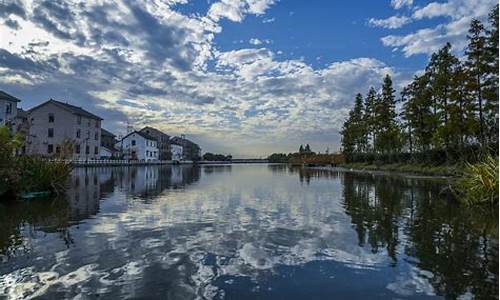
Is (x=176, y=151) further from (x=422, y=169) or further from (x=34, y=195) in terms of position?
(x=34, y=195)

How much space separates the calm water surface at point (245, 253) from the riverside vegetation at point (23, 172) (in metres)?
1.35

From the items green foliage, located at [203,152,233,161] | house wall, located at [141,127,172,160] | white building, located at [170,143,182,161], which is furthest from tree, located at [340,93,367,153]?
green foliage, located at [203,152,233,161]

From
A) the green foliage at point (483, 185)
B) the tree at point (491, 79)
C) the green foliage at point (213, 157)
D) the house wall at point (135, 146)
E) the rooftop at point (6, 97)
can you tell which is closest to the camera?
the green foliage at point (483, 185)

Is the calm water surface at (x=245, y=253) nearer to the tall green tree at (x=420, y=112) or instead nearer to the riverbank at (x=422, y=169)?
the riverbank at (x=422, y=169)

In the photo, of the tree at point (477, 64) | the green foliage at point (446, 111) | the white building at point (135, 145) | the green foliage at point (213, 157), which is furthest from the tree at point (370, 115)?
the green foliage at point (213, 157)

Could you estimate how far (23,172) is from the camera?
A: 13984 mm

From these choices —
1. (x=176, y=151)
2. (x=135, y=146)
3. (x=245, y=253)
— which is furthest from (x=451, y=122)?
(x=176, y=151)

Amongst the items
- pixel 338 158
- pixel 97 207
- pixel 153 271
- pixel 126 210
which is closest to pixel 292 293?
pixel 153 271

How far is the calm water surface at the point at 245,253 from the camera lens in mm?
4953

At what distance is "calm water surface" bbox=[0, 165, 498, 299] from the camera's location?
16.3ft

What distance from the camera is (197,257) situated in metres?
6.49

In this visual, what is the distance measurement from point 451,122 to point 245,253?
2708 centimetres

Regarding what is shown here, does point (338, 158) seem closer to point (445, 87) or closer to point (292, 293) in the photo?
point (445, 87)

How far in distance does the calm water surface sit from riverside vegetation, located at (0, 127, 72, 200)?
1.35 m
